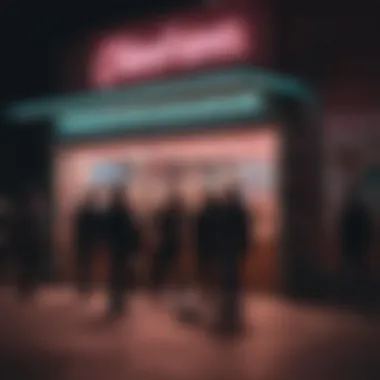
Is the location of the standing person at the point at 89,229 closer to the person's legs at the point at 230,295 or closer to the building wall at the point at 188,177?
the building wall at the point at 188,177

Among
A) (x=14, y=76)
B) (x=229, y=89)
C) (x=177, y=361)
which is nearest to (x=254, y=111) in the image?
(x=229, y=89)

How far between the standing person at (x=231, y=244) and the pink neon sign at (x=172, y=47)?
13.4ft

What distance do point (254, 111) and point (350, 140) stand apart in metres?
1.82

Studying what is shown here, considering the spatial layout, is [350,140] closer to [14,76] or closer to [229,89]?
[229,89]

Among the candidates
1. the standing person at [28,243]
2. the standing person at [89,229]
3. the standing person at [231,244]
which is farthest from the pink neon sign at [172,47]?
the standing person at [231,244]

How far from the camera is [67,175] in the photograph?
67.4ft

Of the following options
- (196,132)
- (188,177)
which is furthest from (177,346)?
(188,177)

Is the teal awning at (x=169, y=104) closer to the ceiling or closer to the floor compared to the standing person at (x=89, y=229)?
closer to the ceiling

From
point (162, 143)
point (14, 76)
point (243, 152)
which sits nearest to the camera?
point (243, 152)

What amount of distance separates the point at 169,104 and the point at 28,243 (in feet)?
12.0

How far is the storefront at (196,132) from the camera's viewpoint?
16266 millimetres

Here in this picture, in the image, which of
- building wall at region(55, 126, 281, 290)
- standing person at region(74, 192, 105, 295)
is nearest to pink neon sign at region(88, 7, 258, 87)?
building wall at region(55, 126, 281, 290)

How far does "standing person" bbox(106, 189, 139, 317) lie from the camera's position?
14.1 metres

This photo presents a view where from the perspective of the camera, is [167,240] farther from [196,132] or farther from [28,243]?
[196,132]
